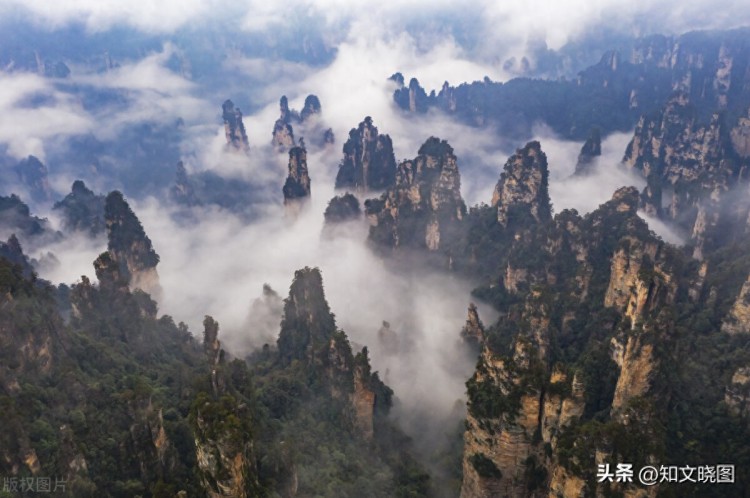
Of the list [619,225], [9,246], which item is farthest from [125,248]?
[619,225]

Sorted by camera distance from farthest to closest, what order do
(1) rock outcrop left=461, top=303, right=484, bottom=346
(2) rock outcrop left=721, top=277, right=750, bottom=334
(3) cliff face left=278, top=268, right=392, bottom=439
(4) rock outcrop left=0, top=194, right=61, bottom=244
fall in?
(4) rock outcrop left=0, top=194, right=61, bottom=244
(1) rock outcrop left=461, top=303, right=484, bottom=346
(3) cliff face left=278, top=268, right=392, bottom=439
(2) rock outcrop left=721, top=277, right=750, bottom=334

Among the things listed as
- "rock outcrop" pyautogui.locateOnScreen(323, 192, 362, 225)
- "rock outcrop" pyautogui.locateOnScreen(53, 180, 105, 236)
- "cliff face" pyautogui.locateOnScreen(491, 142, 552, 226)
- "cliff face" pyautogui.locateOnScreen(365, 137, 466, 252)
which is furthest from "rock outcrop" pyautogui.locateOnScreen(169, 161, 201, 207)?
"cliff face" pyautogui.locateOnScreen(491, 142, 552, 226)

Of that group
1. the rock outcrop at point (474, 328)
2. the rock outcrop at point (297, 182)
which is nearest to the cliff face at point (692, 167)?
the rock outcrop at point (474, 328)

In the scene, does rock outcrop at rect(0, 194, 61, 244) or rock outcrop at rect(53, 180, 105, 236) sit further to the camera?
rock outcrop at rect(53, 180, 105, 236)

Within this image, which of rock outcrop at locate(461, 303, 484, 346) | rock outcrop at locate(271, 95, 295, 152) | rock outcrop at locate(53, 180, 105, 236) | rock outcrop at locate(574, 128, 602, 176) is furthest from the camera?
rock outcrop at locate(271, 95, 295, 152)

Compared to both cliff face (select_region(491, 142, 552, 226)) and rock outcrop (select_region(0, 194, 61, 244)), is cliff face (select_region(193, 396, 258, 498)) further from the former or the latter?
rock outcrop (select_region(0, 194, 61, 244))

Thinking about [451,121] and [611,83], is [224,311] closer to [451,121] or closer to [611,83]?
[451,121]
